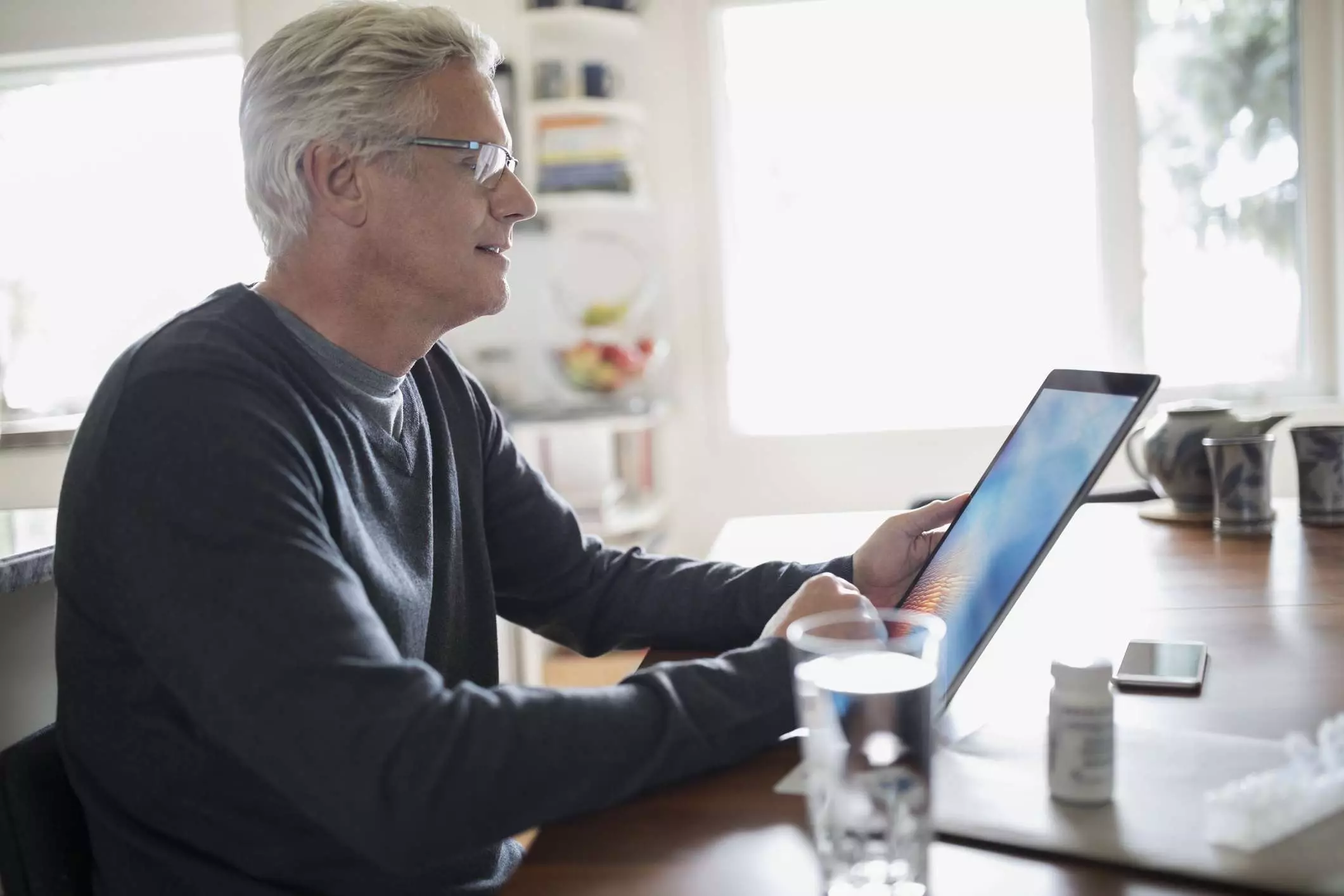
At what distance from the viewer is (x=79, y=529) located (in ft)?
2.92

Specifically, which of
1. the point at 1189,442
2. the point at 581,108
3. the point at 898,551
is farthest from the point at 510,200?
the point at 581,108

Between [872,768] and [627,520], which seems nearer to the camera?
[872,768]

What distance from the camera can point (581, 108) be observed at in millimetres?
3311

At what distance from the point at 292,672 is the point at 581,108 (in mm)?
2764

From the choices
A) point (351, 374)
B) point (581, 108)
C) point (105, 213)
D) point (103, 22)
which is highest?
point (103, 22)

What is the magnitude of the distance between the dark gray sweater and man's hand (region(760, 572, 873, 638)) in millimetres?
57

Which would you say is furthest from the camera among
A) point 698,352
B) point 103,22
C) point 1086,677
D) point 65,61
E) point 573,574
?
point 65,61

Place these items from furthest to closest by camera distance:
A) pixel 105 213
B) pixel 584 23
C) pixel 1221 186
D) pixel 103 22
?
pixel 105 213
pixel 103 22
pixel 1221 186
pixel 584 23

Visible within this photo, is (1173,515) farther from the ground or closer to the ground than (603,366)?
closer to the ground

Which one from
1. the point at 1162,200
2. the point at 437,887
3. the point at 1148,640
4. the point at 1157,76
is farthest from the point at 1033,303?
the point at 437,887

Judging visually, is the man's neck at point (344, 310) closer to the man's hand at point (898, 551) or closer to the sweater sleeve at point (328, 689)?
the sweater sleeve at point (328, 689)

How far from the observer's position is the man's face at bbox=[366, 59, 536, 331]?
1142 mm

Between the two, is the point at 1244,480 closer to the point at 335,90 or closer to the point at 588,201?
the point at 335,90

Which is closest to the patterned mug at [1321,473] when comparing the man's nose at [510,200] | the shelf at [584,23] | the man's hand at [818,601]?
the man's hand at [818,601]
